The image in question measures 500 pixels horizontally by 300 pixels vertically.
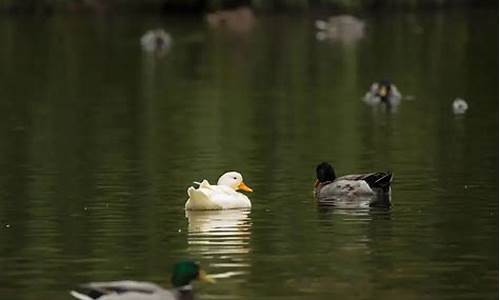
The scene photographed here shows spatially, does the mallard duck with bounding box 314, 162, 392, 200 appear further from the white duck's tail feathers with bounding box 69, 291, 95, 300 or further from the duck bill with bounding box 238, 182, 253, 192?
the white duck's tail feathers with bounding box 69, 291, 95, 300

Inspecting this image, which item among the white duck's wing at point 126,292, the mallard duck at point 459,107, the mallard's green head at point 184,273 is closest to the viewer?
the white duck's wing at point 126,292

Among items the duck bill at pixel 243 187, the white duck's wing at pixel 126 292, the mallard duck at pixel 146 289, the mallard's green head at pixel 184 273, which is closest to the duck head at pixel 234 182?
the duck bill at pixel 243 187

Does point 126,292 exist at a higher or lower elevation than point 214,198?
lower

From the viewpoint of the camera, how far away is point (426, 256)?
1917cm

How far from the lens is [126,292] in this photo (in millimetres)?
15844

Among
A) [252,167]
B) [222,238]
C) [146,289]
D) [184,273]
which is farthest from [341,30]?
[146,289]

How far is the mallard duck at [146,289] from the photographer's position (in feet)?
52.0

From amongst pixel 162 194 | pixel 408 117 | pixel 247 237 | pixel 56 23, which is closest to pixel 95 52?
pixel 56 23

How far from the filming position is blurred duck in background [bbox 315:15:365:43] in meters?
64.4

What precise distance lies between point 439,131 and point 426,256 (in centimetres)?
1368

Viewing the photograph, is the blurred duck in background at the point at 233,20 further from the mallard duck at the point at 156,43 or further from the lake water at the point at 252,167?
the lake water at the point at 252,167

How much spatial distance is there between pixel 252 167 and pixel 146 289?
450 inches

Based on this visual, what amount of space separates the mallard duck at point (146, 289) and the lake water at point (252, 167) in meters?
A: 0.56

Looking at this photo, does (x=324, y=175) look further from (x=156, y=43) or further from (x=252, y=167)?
(x=156, y=43)
